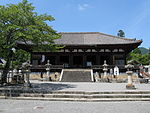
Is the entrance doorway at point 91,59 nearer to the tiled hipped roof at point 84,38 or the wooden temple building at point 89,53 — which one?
the wooden temple building at point 89,53

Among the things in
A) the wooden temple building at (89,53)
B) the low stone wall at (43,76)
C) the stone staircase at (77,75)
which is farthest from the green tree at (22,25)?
the wooden temple building at (89,53)

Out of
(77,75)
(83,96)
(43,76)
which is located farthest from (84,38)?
(83,96)

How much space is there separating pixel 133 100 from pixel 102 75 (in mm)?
13103

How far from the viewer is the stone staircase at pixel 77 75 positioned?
20094 millimetres

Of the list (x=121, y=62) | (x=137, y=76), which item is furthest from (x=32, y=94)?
(x=121, y=62)

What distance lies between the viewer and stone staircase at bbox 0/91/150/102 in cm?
837

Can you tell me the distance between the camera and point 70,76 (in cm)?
2108

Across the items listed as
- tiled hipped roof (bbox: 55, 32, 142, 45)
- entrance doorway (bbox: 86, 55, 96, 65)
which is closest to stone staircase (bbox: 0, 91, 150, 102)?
entrance doorway (bbox: 86, 55, 96, 65)

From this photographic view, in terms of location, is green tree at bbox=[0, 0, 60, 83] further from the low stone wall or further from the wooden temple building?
the wooden temple building

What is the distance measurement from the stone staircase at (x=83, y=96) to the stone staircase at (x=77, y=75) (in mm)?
10709

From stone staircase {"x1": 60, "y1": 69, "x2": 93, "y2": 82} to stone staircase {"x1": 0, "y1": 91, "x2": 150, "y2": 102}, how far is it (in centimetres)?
1071

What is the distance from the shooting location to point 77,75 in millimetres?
21547

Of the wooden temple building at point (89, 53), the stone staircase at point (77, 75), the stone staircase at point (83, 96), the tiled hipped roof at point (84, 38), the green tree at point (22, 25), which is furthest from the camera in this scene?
the tiled hipped roof at point (84, 38)

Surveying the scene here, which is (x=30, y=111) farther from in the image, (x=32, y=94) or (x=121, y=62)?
(x=121, y=62)
